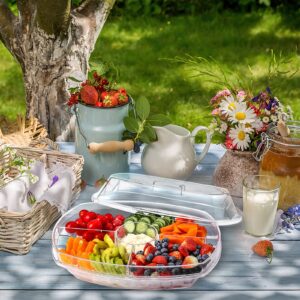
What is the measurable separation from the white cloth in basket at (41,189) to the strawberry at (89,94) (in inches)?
8.5

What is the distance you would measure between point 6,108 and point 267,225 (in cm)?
275

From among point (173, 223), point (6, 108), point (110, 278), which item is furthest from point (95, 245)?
point (6, 108)

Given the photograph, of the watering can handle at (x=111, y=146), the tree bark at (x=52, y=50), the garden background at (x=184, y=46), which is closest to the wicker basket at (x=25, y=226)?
the watering can handle at (x=111, y=146)

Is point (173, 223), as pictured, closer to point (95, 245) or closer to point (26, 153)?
point (95, 245)

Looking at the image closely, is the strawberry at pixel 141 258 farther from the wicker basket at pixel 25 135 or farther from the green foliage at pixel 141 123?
the wicker basket at pixel 25 135

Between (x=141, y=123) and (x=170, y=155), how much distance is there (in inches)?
5.2

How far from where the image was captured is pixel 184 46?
5211 millimetres

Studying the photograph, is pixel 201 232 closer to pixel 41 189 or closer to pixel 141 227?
pixel 141 227

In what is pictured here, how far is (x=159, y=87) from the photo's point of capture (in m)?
4.66

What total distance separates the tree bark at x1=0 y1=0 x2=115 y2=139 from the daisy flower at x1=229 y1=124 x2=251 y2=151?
886 millimetres

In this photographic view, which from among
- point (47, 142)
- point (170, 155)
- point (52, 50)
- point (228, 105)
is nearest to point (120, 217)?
point (170, 155)

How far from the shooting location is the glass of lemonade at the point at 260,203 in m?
1.93

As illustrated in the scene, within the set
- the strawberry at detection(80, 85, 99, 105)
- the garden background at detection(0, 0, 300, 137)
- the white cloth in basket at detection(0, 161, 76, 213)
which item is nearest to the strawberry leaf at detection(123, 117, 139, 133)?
the strawberry at detection(80, 85, 99, 105)

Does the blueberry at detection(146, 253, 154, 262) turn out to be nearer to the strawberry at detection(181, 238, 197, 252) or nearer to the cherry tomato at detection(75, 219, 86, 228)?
the strawberry at detection(181, 238, 197, 252)
